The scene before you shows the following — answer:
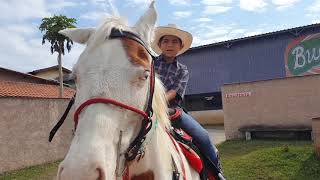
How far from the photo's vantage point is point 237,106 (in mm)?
19156

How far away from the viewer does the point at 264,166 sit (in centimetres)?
1127

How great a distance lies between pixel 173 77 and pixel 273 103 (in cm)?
1514

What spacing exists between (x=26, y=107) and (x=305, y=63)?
70.6ft

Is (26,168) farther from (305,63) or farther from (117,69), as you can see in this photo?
(305,63)

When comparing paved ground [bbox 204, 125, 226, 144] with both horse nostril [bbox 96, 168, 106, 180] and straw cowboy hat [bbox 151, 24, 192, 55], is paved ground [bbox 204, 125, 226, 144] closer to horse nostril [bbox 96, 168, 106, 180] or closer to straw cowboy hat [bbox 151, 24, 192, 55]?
straw cowboy hat [bbox 151, 24, 192, 55]

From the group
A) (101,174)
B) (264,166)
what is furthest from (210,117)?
(101,174)

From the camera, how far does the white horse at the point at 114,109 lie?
1.89 meters

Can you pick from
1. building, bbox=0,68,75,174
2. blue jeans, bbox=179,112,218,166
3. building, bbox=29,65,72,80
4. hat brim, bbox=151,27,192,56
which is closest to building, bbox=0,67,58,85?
building, bbox=29,65,72,80

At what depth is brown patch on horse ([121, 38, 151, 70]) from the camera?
232cm

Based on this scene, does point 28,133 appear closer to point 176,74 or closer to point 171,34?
point 171,34

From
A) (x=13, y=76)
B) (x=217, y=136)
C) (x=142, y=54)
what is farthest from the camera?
(x=13, y=76)

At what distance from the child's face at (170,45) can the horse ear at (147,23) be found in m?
1.12

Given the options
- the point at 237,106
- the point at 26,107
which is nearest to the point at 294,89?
the point at 237,106

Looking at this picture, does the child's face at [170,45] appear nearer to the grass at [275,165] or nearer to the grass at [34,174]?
the grass at [275,165]
